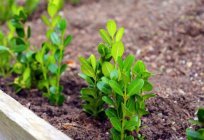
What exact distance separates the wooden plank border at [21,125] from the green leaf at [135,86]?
307mm

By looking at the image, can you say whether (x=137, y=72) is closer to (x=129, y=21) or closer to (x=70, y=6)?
(x=129, y=21)

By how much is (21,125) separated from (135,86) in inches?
19.6

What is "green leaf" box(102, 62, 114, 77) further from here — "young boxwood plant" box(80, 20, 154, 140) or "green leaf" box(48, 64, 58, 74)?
"green leaf" box(48, 64, 58, 74)

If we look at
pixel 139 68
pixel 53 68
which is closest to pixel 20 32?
pixel 53 68

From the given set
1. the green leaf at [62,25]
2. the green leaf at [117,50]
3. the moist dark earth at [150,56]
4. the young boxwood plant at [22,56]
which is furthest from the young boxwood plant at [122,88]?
the young boxwood plant at [22,56]

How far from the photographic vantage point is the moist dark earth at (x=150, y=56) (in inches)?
87.5

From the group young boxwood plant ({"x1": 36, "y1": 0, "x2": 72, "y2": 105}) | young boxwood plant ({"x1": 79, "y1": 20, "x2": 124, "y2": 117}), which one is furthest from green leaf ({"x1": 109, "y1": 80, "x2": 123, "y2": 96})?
young boxwood plant ({"x1": 36, "y1": 0, "x2": 72, "y2": 105})

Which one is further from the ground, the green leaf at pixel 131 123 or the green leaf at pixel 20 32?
the green leaf at pixel 20 32

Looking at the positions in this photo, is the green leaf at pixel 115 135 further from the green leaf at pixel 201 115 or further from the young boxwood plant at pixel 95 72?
the green leaf at pixel 201 115

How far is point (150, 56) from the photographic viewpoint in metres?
2.96

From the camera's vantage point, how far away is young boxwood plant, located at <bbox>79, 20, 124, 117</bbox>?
209 cm

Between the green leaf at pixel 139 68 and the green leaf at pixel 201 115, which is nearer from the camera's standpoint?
the green leaf at pixel 201 115

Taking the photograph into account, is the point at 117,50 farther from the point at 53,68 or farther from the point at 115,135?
the point at 53,68

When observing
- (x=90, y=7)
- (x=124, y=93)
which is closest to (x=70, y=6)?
(x=90, y=7)
